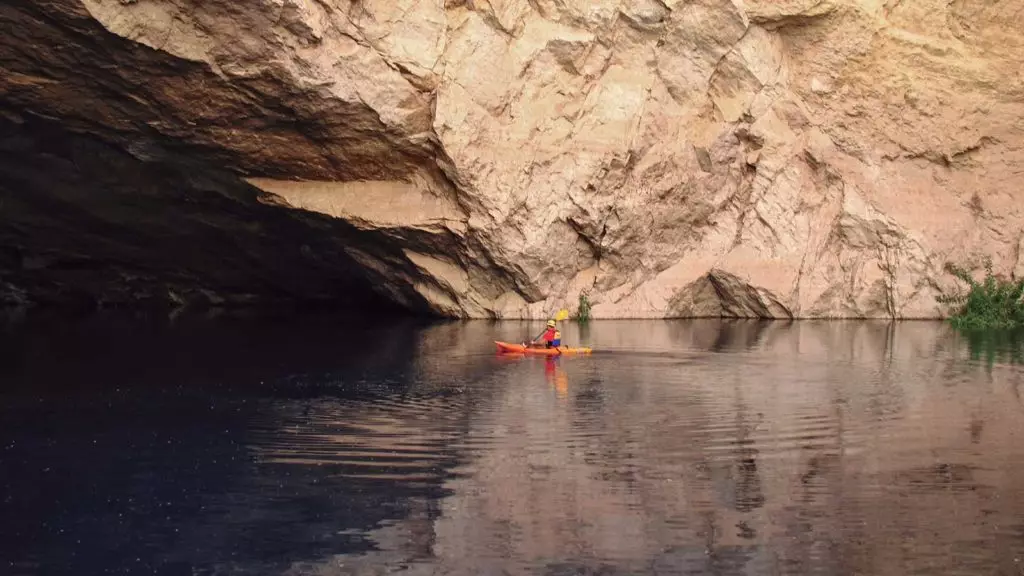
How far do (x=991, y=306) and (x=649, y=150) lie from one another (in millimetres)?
9910

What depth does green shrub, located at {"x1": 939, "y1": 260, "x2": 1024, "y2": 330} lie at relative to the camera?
30.1m

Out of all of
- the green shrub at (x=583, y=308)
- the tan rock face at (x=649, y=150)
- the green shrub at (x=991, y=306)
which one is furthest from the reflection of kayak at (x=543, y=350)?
the green shrub at (x=991, y=306)

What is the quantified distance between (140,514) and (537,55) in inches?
851

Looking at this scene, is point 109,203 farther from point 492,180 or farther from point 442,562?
point 442,562

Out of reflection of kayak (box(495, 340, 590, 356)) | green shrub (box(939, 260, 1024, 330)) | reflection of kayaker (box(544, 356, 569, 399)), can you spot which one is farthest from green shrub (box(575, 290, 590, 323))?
green shrub (box(939, 260, 1024, 330))

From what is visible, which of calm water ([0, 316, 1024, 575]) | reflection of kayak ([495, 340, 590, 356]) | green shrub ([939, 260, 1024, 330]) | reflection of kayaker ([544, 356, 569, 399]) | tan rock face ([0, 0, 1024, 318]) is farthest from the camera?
green shrub ([939, 260, 1024, 330])

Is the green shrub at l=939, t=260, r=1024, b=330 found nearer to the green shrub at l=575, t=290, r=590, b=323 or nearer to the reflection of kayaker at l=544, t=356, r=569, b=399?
the green shrub at l=575, t=290, r=590, b=323

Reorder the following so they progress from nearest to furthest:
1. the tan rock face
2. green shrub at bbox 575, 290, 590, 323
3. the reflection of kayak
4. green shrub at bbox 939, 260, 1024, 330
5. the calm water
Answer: the calm water < the reflection of kayak < the tan rock face < green shrub at bbox 939, 260, 1024, 330 < green shrub at bbox 575, 290, 590, 323

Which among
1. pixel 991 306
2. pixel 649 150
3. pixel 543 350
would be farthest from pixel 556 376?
pixel 991 306

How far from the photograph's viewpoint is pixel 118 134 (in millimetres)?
26766

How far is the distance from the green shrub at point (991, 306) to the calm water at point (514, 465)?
26.7 feet

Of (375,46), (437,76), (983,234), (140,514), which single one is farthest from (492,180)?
(140,514)

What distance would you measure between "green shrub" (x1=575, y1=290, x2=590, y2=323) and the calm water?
975 cm

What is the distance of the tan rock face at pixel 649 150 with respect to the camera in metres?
27.7
